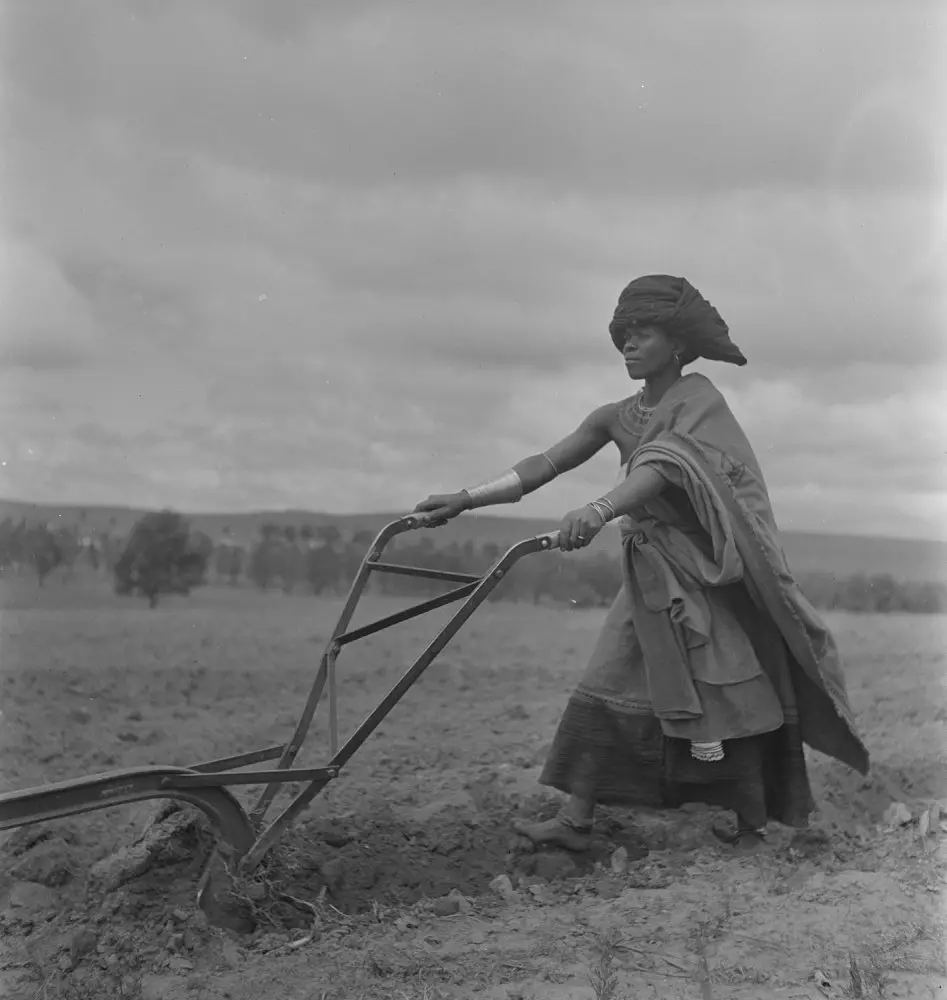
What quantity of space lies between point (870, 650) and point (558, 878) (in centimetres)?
349

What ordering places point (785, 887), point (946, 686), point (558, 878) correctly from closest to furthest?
point (785, 887), point (558, 878), point (946, 686)

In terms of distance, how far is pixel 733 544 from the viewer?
11.6 feet

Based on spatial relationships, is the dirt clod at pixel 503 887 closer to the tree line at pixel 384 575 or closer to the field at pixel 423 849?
the field at pixel 423 849

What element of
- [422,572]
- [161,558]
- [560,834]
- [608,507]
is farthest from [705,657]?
[161,558]

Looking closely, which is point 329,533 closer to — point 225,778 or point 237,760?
point 237,760

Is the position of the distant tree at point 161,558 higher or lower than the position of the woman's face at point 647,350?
lower

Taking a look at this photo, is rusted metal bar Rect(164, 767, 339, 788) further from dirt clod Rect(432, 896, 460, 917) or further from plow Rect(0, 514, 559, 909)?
dirt clod Rect(432, 896, 460, 917)

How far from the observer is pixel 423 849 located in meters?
3.85

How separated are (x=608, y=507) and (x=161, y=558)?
2.43 metres

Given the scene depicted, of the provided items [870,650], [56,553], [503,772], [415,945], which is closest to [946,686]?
[870,650]

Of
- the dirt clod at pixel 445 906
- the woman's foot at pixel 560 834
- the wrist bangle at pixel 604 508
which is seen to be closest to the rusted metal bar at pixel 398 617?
the wrist bangle at pixel 604 508

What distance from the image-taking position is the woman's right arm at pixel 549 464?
A: 12.6ft

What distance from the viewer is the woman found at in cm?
362

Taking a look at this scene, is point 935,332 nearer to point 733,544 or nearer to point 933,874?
point 733,544
